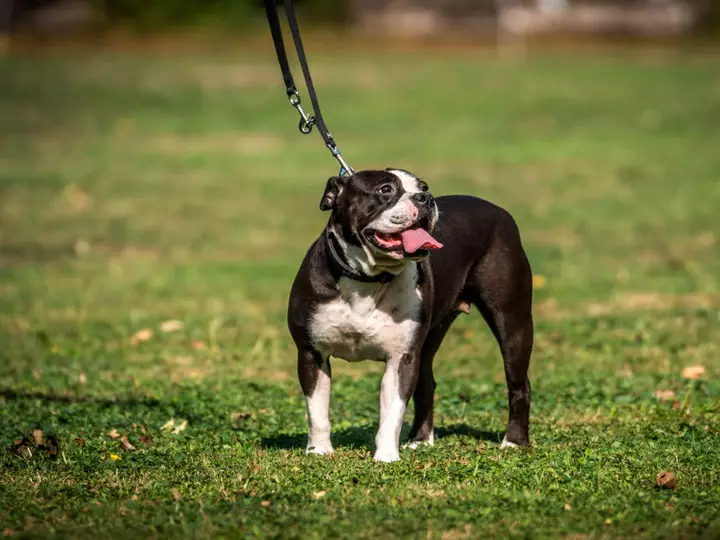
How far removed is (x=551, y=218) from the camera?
21.3 meters

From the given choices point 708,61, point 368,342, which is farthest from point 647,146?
point 368,342

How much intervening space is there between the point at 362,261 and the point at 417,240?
41 centimetres

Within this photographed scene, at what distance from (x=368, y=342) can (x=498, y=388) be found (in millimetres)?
3243

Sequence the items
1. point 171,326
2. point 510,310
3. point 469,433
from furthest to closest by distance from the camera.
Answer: point 171,326 → point 469,433 → point 510,310

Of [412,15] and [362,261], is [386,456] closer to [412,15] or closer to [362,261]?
[362,261]

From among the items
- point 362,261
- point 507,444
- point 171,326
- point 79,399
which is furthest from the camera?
point 171,326

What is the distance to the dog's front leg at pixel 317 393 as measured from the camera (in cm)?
772

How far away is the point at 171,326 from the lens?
1352 cm

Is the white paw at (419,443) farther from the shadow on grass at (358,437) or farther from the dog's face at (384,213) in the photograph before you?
the dog's face at (384,213)

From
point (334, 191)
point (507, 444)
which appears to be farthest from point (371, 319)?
point (507, 444)

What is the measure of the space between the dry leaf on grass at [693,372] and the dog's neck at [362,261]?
427cm

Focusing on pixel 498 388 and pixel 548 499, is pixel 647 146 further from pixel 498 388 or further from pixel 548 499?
pixel 548 499

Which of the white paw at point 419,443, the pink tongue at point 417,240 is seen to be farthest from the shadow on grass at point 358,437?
the pink tongue at point 417,240

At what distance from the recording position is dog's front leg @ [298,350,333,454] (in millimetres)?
7723
